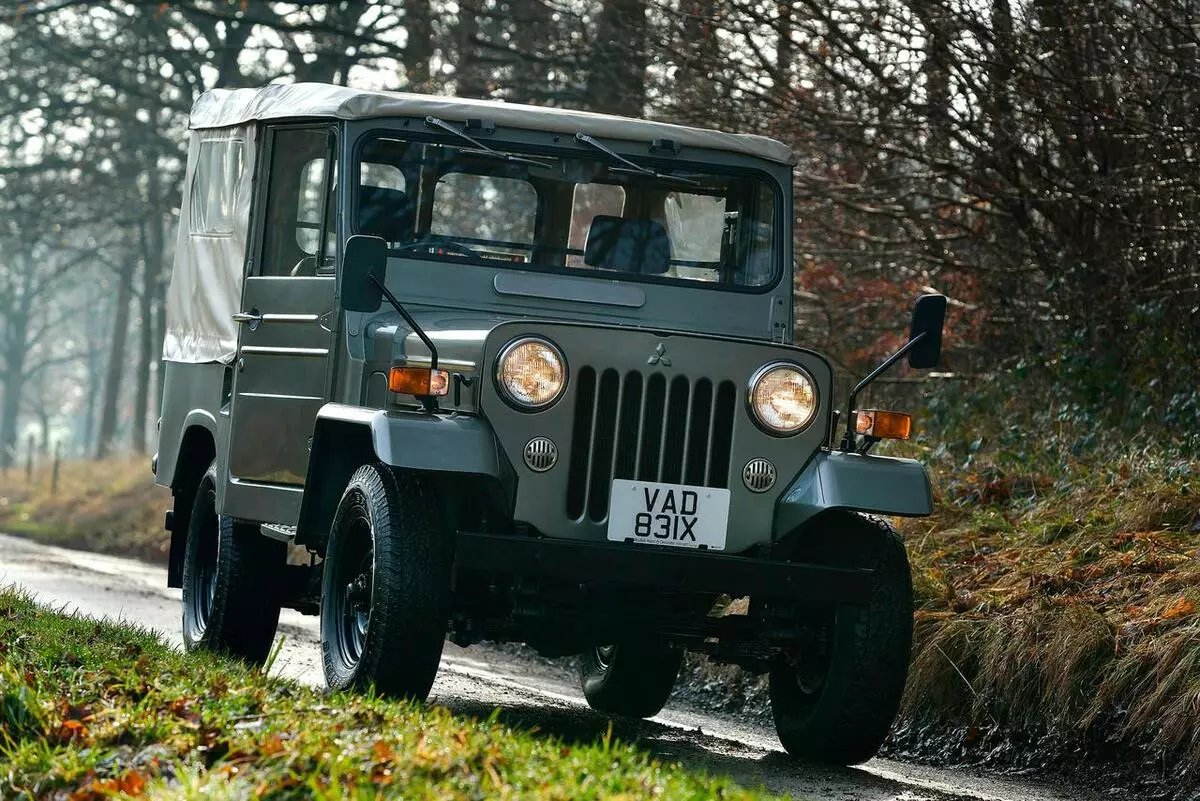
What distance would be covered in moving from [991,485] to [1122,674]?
340cm

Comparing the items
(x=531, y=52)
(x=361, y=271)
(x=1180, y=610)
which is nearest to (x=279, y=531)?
(x=361, y=271)

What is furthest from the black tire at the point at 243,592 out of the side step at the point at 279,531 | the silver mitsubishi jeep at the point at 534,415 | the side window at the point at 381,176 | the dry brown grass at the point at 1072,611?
the dry brown grass at the point at 1072,611

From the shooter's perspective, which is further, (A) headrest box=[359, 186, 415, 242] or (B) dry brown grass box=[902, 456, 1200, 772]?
(A) headrest box=[359, 186, 415, 242]

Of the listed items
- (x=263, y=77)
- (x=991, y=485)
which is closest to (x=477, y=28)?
(x=263, y=77)

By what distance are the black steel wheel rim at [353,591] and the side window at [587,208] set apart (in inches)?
63.4

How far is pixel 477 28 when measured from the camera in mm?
20312

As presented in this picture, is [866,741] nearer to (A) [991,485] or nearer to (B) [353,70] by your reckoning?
(A) [991,485]

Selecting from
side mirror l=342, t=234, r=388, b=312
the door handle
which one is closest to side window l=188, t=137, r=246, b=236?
the door handle

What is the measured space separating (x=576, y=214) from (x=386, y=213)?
32.0 inches

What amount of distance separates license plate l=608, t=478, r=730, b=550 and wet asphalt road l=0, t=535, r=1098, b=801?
2.63 ft

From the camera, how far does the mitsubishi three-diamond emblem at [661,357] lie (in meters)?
6.58

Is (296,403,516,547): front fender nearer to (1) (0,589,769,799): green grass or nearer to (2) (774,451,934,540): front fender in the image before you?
(1) (0,589,769,799): green grass

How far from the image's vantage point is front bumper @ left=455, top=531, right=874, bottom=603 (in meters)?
6.21

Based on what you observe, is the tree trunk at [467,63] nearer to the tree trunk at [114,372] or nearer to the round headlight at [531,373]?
the round headlight at [531,373]
